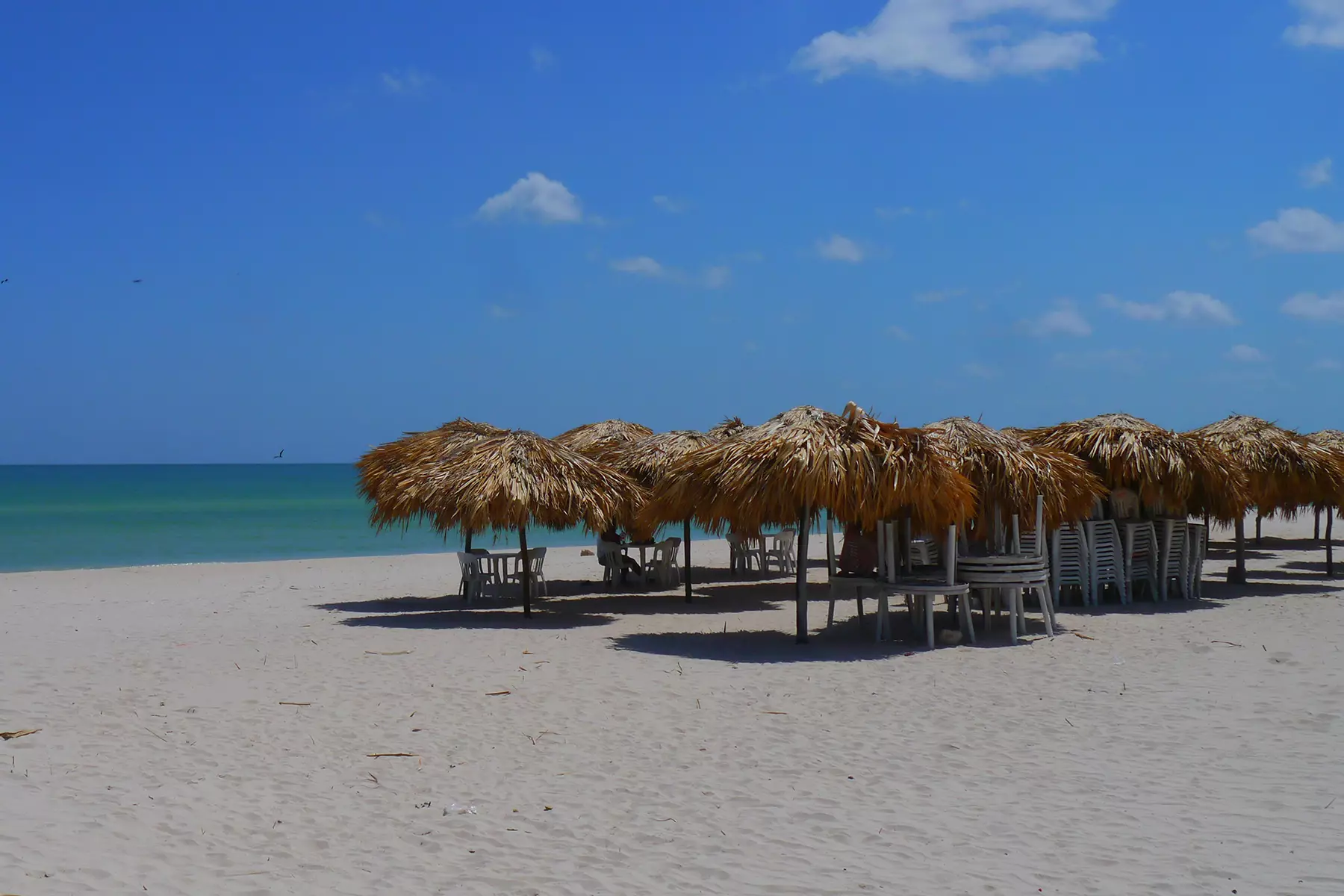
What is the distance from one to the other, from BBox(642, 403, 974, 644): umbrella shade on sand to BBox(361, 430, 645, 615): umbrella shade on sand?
5.92 feet

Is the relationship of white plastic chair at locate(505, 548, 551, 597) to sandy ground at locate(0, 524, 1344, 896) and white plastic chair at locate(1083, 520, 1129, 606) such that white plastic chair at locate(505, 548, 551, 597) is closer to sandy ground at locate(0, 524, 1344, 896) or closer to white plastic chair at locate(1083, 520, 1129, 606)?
sandy ground at locate(0, 524, 1344, 896)

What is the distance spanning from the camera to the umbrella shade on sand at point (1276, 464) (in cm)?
1291

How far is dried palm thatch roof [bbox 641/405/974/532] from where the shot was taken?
839 cm

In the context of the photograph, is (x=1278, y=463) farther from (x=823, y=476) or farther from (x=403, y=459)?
(x=403, y=459)

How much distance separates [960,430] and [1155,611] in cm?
326

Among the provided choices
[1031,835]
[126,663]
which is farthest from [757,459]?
[126,663]

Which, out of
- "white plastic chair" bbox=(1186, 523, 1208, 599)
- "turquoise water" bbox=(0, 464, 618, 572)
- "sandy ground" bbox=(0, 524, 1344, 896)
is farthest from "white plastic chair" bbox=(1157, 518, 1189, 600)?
"turquoise water" bbox=(0, 464, 618, 572)

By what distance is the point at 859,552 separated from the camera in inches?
406

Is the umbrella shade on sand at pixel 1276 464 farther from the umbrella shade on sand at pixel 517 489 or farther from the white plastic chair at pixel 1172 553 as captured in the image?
the umbrella shade on sand at pixel 517 489

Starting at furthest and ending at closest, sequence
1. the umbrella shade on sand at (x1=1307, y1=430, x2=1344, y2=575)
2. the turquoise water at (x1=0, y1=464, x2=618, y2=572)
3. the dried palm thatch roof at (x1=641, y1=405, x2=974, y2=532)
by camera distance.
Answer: the turquoise water at (x1=0, y1=464, x2=618, y2=572), the umbrella shade on sand at (x1=1307, y1=430, x2=1344, y2=575), the dried palm thatch roof at (x1=641, y1=405, x2=974, y2=532)

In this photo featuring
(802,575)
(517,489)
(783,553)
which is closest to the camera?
(802,575)

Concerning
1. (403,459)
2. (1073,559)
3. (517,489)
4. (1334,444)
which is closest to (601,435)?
(403,459)

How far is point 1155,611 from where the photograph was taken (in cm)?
1120

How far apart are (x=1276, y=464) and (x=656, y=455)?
25.9 ft
